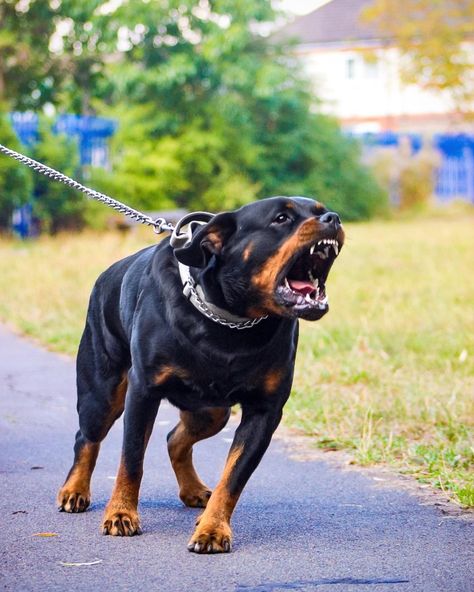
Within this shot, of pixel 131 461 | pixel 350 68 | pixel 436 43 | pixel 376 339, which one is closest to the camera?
pixel 131 461

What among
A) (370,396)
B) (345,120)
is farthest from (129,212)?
(345,120)

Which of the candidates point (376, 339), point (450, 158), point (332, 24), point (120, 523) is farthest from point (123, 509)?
point (332, 24)

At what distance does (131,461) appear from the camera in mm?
4645

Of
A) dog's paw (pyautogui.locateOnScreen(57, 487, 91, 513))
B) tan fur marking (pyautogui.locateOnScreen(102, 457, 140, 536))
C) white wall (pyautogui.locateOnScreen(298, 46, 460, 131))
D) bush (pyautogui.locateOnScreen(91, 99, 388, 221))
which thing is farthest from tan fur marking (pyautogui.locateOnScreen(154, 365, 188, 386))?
white wall (pyautogui.locateOnScreen(298, 46, 460, 131))

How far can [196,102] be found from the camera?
26.7 meters

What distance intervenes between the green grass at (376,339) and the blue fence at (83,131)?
3.46 m

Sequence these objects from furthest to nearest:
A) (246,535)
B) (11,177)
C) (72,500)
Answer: (11,177) → (72,500) → (246,535)

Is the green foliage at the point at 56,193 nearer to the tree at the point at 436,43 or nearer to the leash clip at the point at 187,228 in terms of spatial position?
the tree at the point at 436,43

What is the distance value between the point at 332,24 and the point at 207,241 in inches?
2123

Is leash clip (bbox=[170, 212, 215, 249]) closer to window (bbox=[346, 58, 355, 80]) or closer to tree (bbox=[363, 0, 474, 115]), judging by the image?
tree (bbox=[363, 0, 474, 115])

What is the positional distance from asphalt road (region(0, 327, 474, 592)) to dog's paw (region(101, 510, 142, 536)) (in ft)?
0.16

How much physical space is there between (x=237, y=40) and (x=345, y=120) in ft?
94.4

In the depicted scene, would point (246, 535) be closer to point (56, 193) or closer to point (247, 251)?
point (247, 251)

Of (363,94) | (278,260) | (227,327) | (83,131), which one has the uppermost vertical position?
(363,94)
